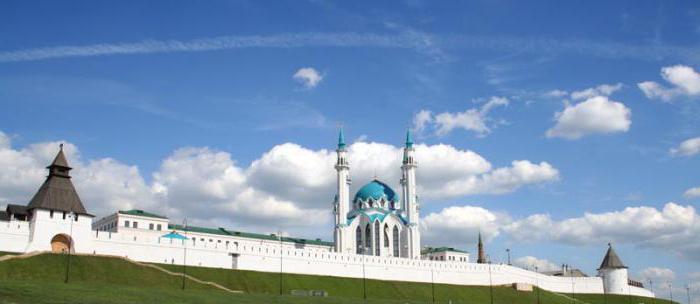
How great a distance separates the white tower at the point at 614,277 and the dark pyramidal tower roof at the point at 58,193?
84.0 meters

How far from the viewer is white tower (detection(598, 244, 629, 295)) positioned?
119m

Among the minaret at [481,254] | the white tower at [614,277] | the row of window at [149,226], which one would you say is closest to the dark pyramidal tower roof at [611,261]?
the white tower at [614,277]

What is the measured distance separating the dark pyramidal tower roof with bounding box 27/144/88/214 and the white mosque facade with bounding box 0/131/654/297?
92mm

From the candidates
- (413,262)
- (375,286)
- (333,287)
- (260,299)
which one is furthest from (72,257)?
(413,262)

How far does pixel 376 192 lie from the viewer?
116062 millimetres

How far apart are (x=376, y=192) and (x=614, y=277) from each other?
40.6m

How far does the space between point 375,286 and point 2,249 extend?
41.6m

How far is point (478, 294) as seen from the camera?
96.4 meters

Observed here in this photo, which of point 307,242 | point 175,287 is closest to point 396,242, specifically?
point 307,242

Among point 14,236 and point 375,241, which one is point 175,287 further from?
point 375,241

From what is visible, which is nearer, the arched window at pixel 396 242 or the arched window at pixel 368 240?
the arched window at pixel 396 242

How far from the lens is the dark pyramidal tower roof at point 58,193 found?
67750 mm

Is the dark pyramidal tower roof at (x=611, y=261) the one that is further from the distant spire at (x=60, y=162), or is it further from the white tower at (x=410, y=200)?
the distant spire at (x=60, y=162)

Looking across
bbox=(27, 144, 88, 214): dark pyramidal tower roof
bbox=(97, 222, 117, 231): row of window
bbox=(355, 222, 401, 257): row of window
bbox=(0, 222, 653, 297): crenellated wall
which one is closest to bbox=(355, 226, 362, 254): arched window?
bbox=(355, 222, 401, 257): row of window
